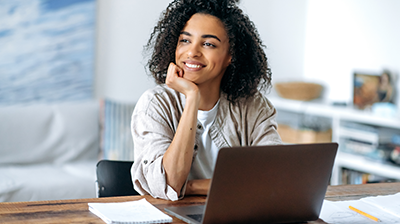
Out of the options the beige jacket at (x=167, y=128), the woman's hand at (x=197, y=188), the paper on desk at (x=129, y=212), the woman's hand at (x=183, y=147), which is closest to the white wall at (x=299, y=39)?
the beige jacket at (x=167, y=128)

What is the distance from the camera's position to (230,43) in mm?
1569

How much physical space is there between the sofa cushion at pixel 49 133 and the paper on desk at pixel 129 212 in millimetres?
2002

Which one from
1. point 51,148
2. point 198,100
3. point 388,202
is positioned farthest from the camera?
point 51,148

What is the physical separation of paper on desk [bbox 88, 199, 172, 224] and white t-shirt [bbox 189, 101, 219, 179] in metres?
0.38

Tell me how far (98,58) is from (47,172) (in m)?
0.99

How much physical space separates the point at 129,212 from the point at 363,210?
62 centimetres

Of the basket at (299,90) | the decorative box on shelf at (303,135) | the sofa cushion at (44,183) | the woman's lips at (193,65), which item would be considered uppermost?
the woman's lips at (193,65)

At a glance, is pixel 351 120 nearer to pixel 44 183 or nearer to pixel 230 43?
pixel 230 43

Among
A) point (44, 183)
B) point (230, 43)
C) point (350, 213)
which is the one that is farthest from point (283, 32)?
point (350, 213)

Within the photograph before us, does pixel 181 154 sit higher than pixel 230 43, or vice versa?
pixel 230 43

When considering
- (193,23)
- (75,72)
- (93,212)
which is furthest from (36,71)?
(93,212)

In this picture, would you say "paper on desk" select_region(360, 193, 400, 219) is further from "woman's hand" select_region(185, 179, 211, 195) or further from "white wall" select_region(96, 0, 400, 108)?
"white wall" select_region(96, 0, 400, 108)

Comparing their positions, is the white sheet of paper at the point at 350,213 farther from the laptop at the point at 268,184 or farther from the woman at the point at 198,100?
the woman at the point at 198,100

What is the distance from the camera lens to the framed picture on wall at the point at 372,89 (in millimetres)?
3188
